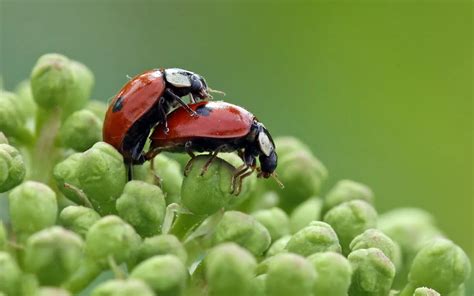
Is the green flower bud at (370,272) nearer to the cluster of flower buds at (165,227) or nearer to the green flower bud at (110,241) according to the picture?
the cluster of flower buds at (165,227)

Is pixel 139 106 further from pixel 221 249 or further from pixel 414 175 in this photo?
pixel 414 175

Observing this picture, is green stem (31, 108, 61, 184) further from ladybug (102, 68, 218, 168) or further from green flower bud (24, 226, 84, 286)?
green flower bud (24, 226, 84, 286)

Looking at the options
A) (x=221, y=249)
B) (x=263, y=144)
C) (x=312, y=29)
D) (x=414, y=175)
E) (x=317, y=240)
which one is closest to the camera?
(x=221, y=249)

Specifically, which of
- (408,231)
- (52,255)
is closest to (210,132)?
(52,255)

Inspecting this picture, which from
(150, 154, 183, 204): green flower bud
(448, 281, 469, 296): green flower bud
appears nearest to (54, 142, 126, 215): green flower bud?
(150, 154, 183, 204): green flower bud

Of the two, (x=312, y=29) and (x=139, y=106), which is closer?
(x=139, y=106)

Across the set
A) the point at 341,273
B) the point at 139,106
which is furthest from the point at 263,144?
the point at 341,273

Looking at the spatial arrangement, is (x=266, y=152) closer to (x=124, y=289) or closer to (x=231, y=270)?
(x=231, y=270)
